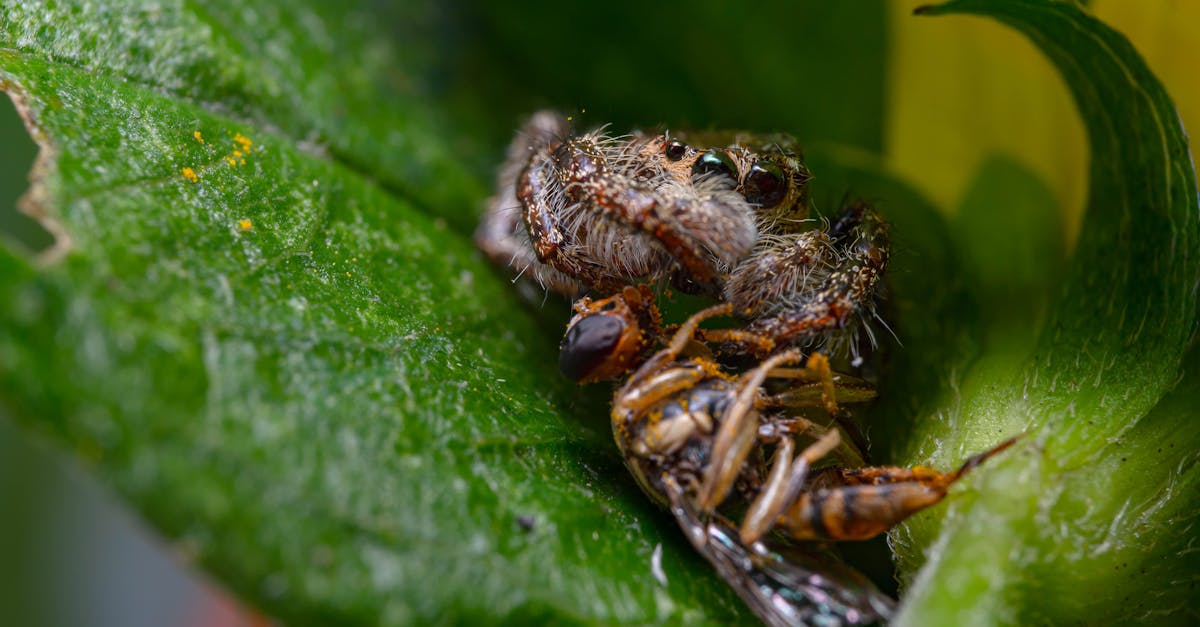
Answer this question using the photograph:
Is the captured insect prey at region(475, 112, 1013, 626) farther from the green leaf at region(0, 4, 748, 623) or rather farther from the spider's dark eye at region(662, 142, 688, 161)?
the green leaf at region(0, 4, 748, 623)

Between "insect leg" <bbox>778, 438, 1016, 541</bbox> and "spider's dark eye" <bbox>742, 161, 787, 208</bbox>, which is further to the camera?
"spider's dark eye" <bbox>742, 161, 787, 208</bbox>

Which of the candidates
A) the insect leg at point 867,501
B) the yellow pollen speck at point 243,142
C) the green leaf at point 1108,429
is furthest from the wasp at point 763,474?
the yellow pollen speck at point 243,142

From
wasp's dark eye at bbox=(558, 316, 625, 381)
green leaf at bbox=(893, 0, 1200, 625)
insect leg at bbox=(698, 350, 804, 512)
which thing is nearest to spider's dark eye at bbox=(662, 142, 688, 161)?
wasp's dark eye at bbox=(558, 316, 625, 381)

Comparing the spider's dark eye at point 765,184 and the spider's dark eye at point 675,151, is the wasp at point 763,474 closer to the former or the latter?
the spider's dark eye at point 765,184

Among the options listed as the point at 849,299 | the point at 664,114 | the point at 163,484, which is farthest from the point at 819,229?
the point at 163,484

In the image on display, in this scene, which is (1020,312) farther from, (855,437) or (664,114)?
(664,114)

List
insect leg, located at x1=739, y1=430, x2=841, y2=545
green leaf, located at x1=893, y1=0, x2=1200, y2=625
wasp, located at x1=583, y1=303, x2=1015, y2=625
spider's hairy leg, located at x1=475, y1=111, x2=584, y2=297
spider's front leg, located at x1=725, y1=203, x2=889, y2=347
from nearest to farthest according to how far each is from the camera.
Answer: green leaf, located at x1=893, y1=0, x2=1200, y2=625, wasp, located at x1=583, y1=303, x2=1015, y2=625, insect leg, located at x1=739, y1=430, x2=841, y2=545, spider's front leg, located at x1=725, y1=203, x2=889, y2=347, spider's hairy leg, located at x1=475, y1=111, x2=584, y2=297

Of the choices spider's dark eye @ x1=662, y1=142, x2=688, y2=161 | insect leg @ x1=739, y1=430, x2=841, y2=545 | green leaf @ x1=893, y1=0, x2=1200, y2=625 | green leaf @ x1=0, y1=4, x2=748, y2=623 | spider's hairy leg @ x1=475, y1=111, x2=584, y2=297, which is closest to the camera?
green leaf @ x1=0, y1=4, x2=748, y2=623
